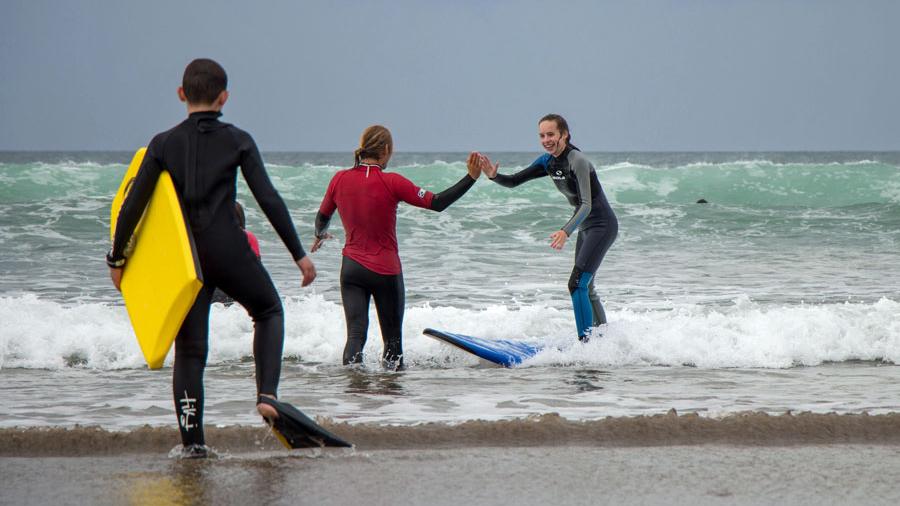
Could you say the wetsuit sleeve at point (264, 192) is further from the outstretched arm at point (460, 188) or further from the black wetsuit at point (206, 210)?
the outstretched arm at point (460, 188)

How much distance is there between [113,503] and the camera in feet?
11.2

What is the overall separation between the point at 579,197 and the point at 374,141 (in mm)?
1749

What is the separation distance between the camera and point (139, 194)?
3748mm

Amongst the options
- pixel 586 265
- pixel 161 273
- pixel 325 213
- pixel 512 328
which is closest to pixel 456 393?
pixel 325 213

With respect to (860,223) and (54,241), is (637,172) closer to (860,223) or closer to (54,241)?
(860,223)

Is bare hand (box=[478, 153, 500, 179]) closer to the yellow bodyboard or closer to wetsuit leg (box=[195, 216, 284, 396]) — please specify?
wetsuit leg (box=[195, 216, 284, 396])

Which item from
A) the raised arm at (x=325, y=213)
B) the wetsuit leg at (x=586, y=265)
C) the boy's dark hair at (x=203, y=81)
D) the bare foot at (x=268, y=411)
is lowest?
the bare foot at (x=268, y=411)

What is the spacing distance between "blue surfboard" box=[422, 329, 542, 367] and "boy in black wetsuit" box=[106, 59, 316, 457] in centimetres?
312

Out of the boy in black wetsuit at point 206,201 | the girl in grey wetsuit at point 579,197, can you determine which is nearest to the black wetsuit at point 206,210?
the boy in black wetsuit at point 206,201

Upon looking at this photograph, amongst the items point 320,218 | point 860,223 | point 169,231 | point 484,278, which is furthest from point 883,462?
point 860,223

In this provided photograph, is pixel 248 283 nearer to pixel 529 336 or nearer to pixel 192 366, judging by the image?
pixel 192 366

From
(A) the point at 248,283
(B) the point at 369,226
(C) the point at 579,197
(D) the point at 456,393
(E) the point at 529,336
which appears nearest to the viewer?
(A) the point at 248,283

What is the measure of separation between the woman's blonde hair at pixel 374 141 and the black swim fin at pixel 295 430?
8.37 ft

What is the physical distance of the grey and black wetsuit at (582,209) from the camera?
702cm
